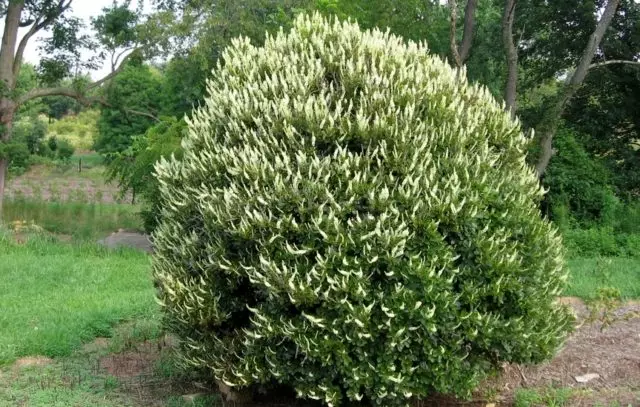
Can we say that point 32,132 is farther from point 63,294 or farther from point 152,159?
point 63,294

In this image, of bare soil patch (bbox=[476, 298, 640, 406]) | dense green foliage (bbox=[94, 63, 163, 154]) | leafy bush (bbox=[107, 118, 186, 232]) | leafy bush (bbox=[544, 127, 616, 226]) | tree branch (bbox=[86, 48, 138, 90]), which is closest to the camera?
bare soil patch (bbox=[476, 298, 640, 406])

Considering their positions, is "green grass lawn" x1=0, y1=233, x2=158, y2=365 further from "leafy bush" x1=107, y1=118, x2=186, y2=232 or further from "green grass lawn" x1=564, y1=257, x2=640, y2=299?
"green grass lawn" x1=564, y1=257, x2=640, y2=299

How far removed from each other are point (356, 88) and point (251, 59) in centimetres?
89

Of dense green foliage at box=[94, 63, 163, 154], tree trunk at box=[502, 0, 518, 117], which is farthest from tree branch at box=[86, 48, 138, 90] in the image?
dense green foliage at box=[94, 63, 163, 154]

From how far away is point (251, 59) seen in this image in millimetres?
5051

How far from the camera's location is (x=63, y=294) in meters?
9.25

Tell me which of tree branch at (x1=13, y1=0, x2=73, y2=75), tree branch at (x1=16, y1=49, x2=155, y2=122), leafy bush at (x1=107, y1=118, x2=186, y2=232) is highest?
tree branch at (x1=13, y1=0, x2=73, y2=75)

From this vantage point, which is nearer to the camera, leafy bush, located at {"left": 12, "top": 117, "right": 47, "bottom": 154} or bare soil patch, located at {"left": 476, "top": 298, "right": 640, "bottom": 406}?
bare soil patch, located at {"left": 476, "top": 298, "right": 640, "bottom": 406}

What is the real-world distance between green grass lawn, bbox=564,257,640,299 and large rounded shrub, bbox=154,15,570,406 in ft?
11.6

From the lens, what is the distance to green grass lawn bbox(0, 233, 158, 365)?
6.68 metres

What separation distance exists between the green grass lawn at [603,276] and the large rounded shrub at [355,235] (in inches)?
140

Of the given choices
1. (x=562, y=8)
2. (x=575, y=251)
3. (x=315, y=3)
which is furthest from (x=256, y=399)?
(x=562, y=8)

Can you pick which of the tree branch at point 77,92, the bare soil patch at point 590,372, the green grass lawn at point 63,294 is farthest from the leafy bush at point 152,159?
the bare soil patch at point 590,372

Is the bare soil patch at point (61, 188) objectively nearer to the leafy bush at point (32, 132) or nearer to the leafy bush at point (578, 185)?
the leafy bush at point (32, 132)
